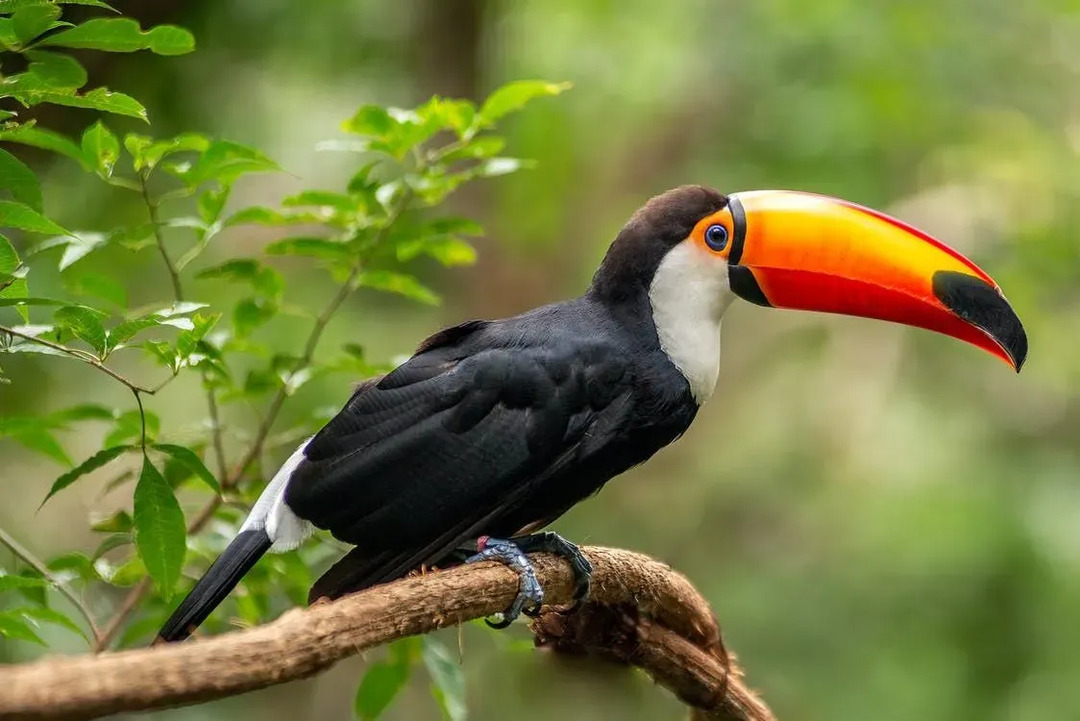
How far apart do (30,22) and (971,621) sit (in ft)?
13.8

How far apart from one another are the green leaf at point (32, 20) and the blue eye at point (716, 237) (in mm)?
1354

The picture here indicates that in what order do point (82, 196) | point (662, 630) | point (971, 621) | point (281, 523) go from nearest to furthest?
point (281, 523)
point (662, 630)
point (82, 196)
point (971, 621)

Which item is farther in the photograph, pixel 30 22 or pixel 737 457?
pixel 737 457

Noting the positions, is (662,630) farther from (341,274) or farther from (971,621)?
(971,621)

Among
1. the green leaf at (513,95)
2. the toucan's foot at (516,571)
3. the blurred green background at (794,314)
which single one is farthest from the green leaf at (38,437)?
the blurred green background at (794,314)

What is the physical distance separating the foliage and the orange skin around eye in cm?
42

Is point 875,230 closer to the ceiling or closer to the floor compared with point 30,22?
closer to the floor

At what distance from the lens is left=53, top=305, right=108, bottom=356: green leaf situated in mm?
1771

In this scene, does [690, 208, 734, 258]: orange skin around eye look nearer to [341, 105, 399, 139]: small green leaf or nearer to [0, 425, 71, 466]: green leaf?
[341, 105, 399, 139]: small green leaf

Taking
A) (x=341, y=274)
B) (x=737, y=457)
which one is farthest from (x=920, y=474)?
(x=341, y=274)

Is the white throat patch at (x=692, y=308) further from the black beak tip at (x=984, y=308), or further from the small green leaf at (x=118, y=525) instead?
the small green leaf at (x=118, y=525)

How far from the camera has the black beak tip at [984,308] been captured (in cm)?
245

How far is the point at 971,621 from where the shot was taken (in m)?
4.87

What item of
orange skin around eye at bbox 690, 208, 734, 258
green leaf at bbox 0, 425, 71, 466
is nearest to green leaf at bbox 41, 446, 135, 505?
green leaf at bbox 0, 425, 71, 466
